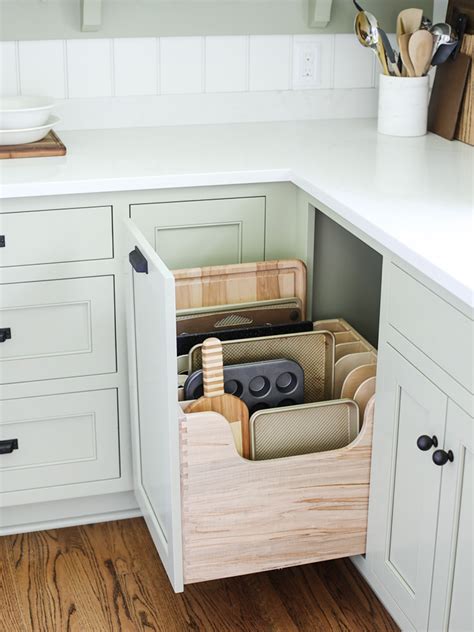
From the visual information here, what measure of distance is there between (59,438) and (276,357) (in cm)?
58

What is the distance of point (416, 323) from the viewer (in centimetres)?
157

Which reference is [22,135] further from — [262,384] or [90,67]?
[262,384]

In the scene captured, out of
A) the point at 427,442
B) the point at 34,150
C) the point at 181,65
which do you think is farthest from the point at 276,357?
the point at 181,65

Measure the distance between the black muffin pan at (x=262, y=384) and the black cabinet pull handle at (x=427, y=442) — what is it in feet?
1.30

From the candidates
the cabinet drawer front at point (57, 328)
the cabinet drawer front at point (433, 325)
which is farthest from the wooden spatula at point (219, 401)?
the cabinet drawer front at point (57, 328)

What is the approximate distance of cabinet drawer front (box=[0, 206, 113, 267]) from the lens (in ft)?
6.48

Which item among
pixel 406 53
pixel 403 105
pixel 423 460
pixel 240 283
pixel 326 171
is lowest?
pixel 423 460

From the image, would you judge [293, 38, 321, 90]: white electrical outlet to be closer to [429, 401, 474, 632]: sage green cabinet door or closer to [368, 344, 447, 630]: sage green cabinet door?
[368, 344, 447, 630]: sage green cabinet door

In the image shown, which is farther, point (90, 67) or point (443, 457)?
point (90, 67)

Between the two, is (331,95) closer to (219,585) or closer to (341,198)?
(341,198)

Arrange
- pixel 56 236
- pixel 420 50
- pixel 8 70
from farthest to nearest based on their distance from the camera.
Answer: pixel 8 70 → pixel 420 50 → pixel 56 236

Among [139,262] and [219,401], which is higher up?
[139,262]

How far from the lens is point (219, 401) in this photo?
1.75 meters

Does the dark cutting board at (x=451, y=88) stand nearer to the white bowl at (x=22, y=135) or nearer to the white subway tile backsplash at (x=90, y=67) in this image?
the white subway tile backsplash at (x=90, y=67)
